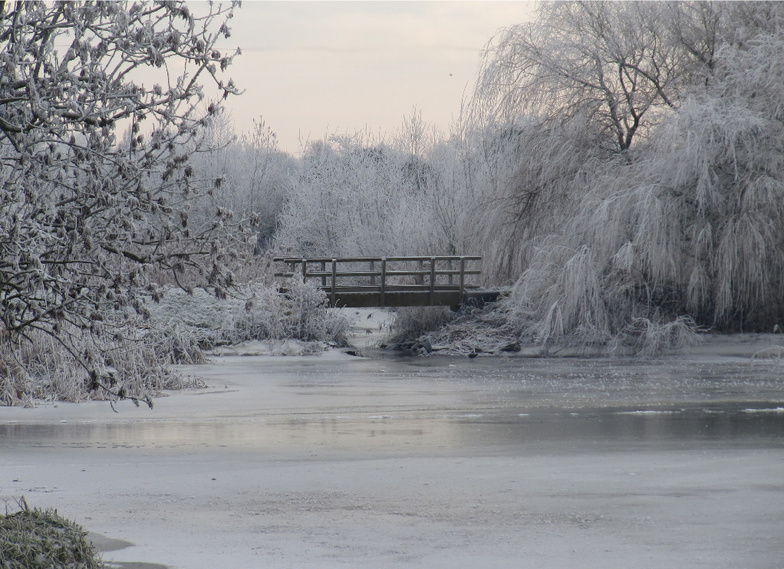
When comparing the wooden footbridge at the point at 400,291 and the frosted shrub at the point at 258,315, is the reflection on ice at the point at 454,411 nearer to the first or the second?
the frosted shrub at the point at 258,315

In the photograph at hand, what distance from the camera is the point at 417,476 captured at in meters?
8.18

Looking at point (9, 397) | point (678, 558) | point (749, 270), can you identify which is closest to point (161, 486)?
point (678, 558)

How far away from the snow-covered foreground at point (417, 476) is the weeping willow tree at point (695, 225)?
20.2ft

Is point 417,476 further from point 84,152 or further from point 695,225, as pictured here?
point 695,225

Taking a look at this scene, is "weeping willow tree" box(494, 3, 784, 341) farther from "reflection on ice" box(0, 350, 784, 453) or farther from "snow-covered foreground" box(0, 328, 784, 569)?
"snow-covered foreground" box(0, 328, 784, 569)

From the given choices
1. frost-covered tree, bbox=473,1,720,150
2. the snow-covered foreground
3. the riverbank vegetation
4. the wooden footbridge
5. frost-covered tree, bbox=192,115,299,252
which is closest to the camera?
the snow-covered foreground

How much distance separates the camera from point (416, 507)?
23.0 ft

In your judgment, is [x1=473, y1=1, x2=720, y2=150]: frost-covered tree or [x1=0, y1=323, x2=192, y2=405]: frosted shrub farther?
[x1=473, y1=1, x2=720, y2=150]: frost-covered tree

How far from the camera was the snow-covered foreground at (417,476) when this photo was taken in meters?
5.93

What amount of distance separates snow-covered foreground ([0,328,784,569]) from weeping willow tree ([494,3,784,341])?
20.2 ft

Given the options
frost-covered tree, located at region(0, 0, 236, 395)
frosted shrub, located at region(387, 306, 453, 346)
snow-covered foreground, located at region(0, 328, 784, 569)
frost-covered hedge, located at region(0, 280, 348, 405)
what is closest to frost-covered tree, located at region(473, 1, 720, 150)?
frosted shrub, located at region(387, 306, 453, 346)

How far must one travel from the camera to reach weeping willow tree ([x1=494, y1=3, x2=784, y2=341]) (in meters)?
20.7

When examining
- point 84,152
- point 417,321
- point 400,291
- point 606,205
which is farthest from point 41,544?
point 417,321

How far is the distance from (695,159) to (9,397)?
14.5 metres
